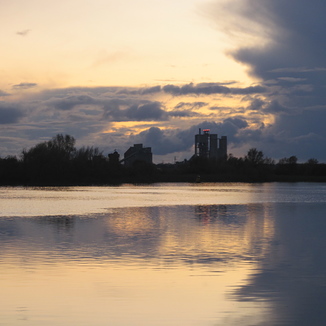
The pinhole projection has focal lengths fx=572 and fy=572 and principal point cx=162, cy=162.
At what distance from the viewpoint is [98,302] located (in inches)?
382

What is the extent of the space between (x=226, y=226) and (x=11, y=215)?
36.5ft

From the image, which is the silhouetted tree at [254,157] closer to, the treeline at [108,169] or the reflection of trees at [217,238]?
the treeline at [108,169]

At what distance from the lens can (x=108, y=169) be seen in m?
113

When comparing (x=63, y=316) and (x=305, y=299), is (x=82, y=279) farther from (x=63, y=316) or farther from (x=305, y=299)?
(x=305, y=299)

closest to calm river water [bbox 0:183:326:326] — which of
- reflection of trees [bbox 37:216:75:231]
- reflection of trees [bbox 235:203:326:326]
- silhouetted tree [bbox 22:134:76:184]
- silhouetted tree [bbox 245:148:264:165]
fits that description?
reflection of trees [bbox 235:203:326:326]

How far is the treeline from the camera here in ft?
316

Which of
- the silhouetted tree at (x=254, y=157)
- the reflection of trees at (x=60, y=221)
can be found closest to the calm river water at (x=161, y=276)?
the reflection of trees at (x=60, y=221)

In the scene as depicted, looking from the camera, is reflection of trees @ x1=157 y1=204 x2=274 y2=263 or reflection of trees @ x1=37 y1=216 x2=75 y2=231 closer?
reflection of trees @ x1=157 y1=204 x2=274 y2=263

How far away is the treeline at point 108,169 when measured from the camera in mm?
96250

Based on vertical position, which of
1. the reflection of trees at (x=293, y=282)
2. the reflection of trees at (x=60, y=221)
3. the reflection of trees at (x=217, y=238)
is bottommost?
the reflection of trees at (x=293, y=282)

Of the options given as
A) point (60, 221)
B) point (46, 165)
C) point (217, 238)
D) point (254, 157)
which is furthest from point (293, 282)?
point (254, 157)

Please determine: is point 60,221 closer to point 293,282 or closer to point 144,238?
point 144,238

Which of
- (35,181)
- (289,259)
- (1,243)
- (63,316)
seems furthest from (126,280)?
(35,181)

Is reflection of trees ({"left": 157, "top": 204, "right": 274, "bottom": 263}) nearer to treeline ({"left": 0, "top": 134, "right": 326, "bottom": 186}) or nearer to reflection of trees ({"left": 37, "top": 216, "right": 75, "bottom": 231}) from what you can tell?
reflection of trees ({"left": 37, "top": 216, "right": 75, "bottom": 231})
